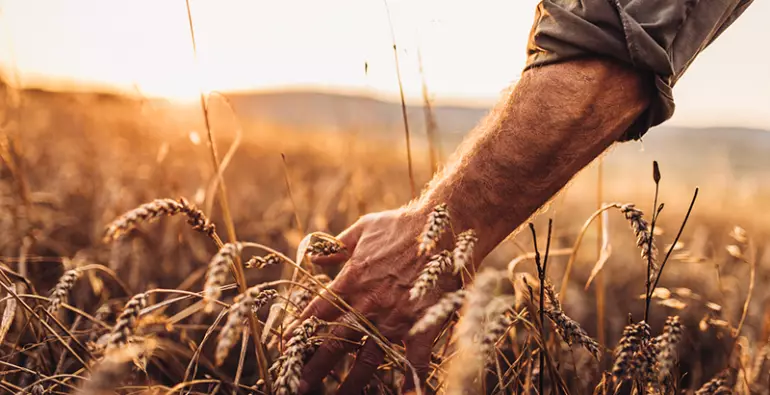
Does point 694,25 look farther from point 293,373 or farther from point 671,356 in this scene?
point 293,373

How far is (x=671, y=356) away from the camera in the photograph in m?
0.81

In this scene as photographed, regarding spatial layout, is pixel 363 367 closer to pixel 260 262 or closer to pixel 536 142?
pixel 260 262

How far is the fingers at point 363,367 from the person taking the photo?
47.9 inches

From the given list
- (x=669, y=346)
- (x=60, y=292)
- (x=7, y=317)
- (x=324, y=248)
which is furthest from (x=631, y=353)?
(x=7, y=317)

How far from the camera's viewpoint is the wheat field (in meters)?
0.89

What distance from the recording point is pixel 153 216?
86 cm

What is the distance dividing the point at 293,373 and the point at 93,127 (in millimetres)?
5197

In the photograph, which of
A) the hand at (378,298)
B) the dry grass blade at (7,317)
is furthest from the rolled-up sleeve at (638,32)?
the dry grass blade at (7,317)

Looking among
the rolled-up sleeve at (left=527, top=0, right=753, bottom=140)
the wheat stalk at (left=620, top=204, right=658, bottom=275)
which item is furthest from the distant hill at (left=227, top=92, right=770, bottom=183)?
the wheat stalk at (left=620, top=204, right=658, bottom=275)

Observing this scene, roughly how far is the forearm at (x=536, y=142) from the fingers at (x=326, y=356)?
335mm

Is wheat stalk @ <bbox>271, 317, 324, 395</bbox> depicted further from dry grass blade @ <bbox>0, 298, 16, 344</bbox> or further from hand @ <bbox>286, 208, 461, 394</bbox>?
dry grass blade @ <bbox>0, 298, 16, 344</bbox>

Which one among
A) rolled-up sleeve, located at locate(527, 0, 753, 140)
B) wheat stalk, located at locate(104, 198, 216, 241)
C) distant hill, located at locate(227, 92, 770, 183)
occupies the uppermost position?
rolled-up sleeve, located at locate(527, 0, 753, 140)

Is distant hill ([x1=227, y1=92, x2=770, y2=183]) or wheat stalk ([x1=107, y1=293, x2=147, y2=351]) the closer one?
wheat stalk ([x1=107, y1=293, x2=147, y2=351])

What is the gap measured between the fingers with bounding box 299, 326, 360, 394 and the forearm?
335 millimetres
